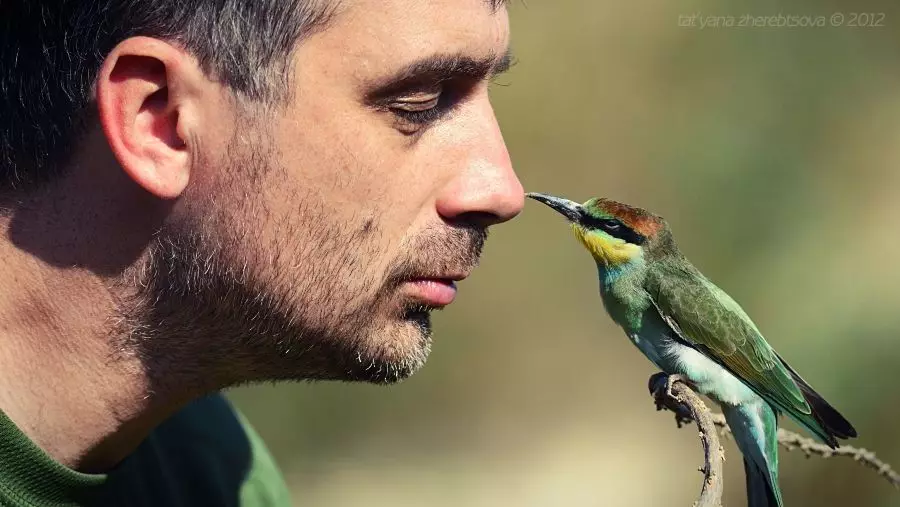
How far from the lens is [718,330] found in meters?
2.94

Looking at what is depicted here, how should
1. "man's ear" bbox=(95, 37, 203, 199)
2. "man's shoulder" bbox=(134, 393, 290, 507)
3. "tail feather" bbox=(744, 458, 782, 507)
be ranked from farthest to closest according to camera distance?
"tail feather" bbox=(744, 458, 782, 507) → "man's shoulder" bbox=(134, 393, 290, 507) → "man's ear" bbox=(95, 37, 203, 199)

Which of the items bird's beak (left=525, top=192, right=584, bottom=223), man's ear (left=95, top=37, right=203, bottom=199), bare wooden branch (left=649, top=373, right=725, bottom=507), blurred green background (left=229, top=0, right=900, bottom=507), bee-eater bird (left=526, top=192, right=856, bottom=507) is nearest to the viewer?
bare wooden branch (left=649, top=373, right=725, bottom=507)

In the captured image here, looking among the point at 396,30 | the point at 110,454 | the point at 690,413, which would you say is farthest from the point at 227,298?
the point at 690,413

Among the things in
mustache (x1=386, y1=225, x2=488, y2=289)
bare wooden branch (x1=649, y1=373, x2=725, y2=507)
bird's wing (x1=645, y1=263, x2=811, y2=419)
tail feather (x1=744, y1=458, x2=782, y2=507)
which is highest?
bird's wing (x1=645, y1=263, x2=811, y2=419)

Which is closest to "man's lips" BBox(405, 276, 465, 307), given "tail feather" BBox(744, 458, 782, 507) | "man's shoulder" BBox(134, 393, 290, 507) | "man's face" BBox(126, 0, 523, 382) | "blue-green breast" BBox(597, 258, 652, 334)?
"man's face" BBox(126, 0, 523, 382)

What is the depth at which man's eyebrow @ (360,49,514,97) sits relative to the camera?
1.72m

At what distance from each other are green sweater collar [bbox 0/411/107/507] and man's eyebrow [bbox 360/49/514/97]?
80 cm

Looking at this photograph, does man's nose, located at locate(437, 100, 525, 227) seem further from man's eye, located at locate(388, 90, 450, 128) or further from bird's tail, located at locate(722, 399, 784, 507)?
bird's tail, located at locate(722, 399, 784, 507)

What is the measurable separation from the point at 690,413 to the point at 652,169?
166 inches

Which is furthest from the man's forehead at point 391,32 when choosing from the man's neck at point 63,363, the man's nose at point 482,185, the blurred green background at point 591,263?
the blurred green background at point 591,263

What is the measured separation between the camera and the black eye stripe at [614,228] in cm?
299

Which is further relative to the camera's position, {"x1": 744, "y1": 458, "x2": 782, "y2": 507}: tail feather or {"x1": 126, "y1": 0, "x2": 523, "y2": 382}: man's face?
{"x1": 744, "y1": 458, "x2": 782, "y2": 507}: tail feather

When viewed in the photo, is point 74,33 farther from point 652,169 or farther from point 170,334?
point 652,169

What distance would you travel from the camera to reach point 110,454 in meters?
1.97
